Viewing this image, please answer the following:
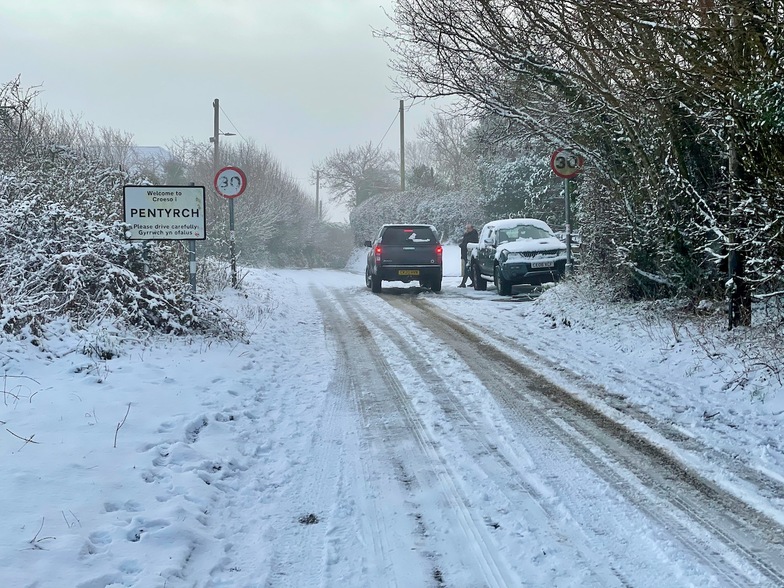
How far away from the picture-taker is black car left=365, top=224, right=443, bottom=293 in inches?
715

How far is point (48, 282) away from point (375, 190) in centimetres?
5227

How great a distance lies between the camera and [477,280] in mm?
18547

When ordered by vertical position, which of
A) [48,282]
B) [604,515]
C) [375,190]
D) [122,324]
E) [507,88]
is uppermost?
[375,190]

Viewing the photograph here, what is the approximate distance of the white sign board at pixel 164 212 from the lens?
899 cm

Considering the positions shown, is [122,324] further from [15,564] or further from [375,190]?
[375,190]

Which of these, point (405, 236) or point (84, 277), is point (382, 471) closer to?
point (84, 277)

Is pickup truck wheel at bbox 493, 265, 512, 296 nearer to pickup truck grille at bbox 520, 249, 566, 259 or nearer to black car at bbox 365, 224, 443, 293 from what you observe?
pickup truck grille at bbox 520, 249, 566, 259

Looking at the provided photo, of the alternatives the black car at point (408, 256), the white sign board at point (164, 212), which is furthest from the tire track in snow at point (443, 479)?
the black car at point (408, 256)

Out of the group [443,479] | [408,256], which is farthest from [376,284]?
[443,479]

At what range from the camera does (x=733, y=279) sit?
25.3 feet

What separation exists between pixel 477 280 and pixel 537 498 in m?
14.7

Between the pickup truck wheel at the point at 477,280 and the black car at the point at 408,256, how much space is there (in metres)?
1.06

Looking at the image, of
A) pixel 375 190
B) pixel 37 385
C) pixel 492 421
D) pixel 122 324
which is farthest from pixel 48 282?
pixel 375 190

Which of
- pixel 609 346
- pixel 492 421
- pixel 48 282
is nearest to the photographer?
pixel 492 421
